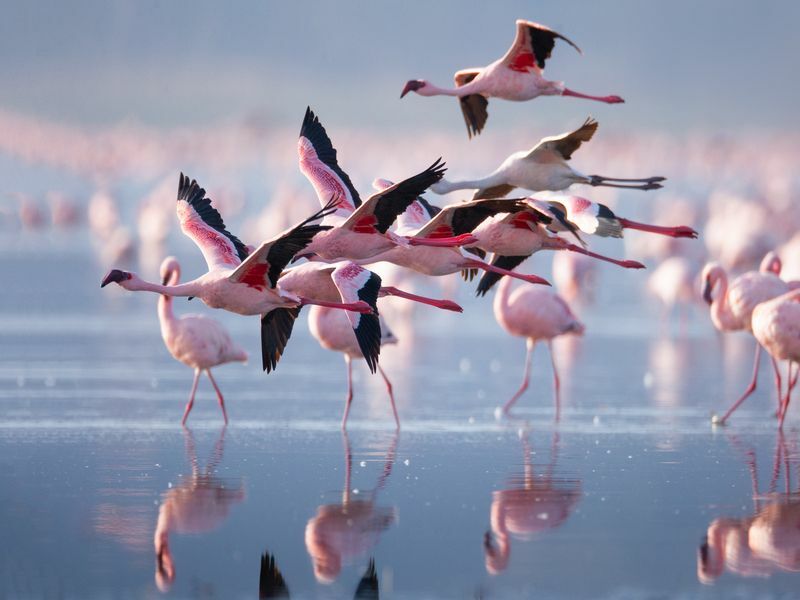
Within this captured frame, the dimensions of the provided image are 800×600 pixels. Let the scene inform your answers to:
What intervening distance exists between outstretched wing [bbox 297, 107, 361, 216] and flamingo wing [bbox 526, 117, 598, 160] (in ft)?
3.46

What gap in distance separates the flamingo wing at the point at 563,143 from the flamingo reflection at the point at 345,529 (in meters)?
2.01

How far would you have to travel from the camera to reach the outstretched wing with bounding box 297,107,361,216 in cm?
931

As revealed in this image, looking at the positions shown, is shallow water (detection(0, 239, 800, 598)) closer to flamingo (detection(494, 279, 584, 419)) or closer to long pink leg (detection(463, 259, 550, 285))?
flamingo (detection(494, 279, 584, 419))

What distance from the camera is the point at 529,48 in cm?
938

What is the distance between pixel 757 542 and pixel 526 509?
43.4 inches

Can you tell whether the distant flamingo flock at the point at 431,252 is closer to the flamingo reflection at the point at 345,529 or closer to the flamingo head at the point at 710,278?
the flamingo head at the point at 710,278

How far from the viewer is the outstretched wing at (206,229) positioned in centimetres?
901

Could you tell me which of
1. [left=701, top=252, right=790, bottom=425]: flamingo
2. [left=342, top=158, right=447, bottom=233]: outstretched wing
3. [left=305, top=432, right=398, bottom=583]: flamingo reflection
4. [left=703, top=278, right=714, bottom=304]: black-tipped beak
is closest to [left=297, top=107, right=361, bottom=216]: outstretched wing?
[left=342, top=158, right=447, bottom=233]: outstretched wing

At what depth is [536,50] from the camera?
9.40 m

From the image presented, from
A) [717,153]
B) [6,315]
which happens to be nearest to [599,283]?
[6,315]

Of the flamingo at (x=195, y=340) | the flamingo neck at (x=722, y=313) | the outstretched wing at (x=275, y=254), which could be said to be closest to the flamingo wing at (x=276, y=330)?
the outstretched wing at (x=275, y=254)

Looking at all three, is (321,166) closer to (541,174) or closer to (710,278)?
(541,174)

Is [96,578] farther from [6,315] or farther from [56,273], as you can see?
[56,273]

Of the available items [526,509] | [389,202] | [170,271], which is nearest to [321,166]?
[389,202]
